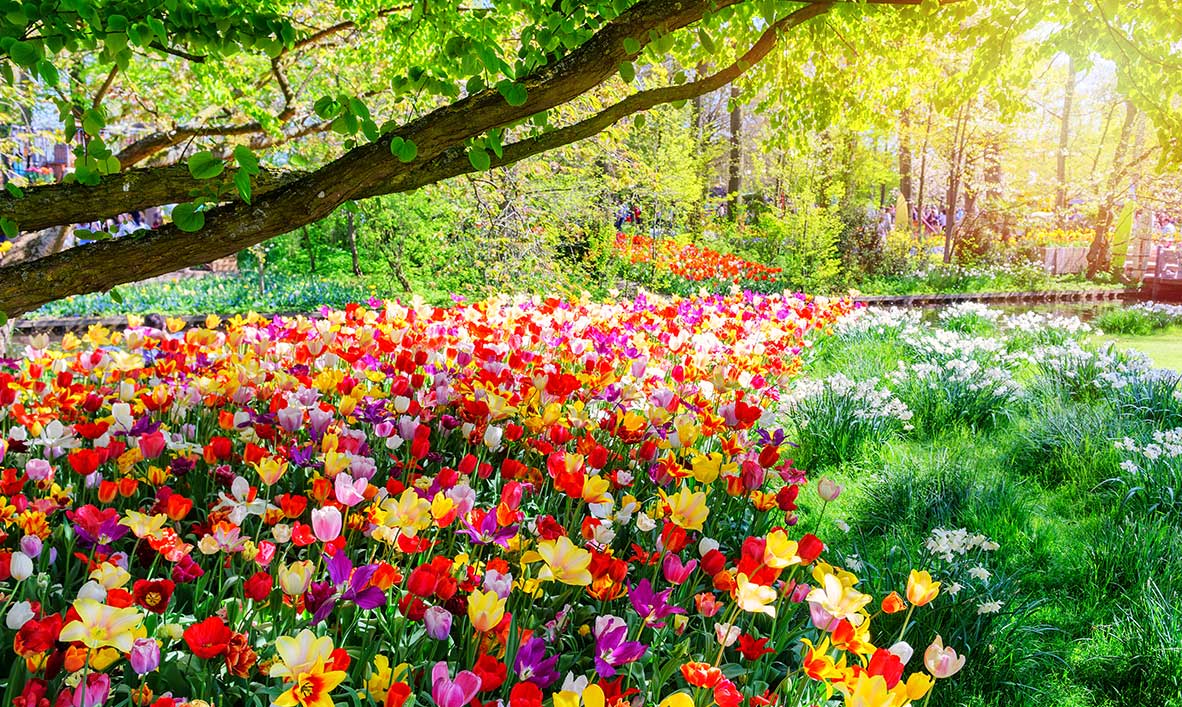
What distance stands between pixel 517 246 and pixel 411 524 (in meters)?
6.61

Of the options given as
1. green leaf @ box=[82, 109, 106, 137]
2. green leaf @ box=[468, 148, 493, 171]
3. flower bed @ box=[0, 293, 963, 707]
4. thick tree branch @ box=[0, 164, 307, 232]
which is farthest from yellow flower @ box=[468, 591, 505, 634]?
green leaf @ box=[82, 109, 106, 137]

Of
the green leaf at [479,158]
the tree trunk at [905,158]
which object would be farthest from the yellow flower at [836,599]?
the tree trunk at [905,158]

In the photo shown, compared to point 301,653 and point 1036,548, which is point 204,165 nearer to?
point 301,653

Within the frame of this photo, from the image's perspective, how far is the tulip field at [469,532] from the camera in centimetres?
134

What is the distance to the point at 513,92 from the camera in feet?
6.62

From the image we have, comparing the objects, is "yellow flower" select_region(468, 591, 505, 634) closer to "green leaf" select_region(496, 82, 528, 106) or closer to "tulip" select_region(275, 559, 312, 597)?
"tulip" select_region(275, 559, 312, 597)

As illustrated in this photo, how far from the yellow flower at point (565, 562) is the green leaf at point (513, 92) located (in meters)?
1.16

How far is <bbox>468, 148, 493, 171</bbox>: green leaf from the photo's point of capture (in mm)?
2129

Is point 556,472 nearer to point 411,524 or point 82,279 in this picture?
point 411,524

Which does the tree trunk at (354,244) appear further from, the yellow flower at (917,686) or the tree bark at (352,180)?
the yellow flower at (917,686)

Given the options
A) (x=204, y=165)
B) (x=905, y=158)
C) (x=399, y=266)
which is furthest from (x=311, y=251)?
(x=905, y=158)

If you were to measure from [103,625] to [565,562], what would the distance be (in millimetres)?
753

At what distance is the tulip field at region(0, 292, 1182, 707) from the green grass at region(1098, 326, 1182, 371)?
447cm

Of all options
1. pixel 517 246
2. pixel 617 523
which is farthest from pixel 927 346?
pixel 617 523
